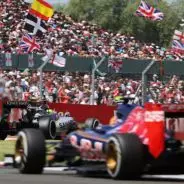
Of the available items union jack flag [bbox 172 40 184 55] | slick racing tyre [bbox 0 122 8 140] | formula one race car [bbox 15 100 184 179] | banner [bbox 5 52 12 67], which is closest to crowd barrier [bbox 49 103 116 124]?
banner [bbox 5 52 12 67]

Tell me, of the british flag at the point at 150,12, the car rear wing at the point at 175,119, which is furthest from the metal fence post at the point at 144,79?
the car rear wing at the point at 175,119

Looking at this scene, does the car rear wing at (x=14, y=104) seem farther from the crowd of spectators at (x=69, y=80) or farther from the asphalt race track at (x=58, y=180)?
the asphalt race track at (x=58, y=180)

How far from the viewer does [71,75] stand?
30547 mm

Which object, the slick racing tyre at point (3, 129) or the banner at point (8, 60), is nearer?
the slick racing tyre at point (3, 129)

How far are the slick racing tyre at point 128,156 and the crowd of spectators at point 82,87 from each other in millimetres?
16197

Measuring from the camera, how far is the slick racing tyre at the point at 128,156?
10.8 metres

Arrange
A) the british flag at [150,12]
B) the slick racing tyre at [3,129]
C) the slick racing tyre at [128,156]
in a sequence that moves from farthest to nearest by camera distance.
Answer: the british flag at [150,12] < the slick racing tyre at [3,129] < the slick racing tyre at [128,156]

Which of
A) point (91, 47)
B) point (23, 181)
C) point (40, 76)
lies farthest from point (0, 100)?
point (91, 47)

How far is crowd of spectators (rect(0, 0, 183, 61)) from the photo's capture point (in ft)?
125

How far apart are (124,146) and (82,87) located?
62.9 feet

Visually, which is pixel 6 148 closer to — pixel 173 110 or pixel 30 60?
pixel 173 110

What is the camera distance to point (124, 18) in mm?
84812

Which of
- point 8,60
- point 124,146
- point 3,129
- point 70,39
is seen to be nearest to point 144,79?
point 3,129

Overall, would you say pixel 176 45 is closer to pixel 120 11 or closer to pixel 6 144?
pixel 6 144
